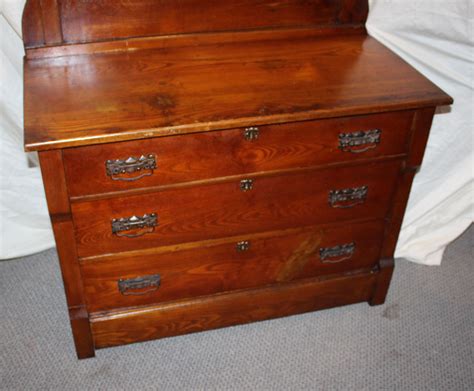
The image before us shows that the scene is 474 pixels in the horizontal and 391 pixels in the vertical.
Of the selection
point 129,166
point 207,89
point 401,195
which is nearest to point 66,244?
point 129,166

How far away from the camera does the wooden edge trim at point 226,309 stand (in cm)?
173

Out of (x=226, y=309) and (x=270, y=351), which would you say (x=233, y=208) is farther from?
(x=270, y=351)

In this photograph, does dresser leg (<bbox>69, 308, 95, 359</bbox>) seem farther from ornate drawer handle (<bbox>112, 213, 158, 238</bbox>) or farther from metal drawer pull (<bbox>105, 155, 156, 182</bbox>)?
metal drawer pull (<bbox>105, 155, 156, 182</bbox>)

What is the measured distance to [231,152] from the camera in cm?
149

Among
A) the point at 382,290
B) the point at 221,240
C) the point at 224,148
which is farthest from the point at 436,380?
the point at 224,148

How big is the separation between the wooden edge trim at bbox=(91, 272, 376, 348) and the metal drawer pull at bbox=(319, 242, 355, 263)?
3.4 inches

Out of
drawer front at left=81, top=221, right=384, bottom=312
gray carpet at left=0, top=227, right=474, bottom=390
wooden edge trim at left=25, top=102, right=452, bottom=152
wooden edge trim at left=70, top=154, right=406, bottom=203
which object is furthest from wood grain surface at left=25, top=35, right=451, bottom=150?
gray carpet at left=0, top=227, right=474, bottom=390

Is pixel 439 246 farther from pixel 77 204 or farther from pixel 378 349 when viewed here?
pixel 77 204

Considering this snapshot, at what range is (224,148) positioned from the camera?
1.47m

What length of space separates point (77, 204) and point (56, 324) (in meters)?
0.64

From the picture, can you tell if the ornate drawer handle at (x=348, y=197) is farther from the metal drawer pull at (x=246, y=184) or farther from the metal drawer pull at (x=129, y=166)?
the metal drawer pull at (x=129, y=166)

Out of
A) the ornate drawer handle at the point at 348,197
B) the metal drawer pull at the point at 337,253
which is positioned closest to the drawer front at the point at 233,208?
the ornate drawer handle at the point at 348,197

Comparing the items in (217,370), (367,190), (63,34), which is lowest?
(217,370)

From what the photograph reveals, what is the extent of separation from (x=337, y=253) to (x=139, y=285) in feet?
2.08
